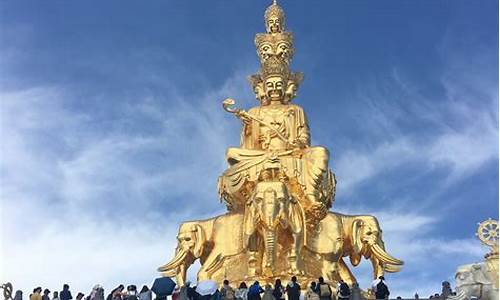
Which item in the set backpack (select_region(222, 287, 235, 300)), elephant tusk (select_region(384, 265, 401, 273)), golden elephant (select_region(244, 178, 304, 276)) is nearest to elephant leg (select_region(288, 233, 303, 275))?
golden elephant (select_region(244, 178, 304, 276))

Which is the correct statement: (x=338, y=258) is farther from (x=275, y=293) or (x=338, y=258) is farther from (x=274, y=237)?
(x=275, y=293)

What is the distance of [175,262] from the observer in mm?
15781

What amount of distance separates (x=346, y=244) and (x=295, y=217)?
1.38m

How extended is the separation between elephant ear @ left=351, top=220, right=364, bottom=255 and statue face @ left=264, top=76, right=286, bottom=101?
3.84 meters

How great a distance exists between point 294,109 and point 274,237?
158 inches

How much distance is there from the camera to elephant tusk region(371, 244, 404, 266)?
15375 millimetres

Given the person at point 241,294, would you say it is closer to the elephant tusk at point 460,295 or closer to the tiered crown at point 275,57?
the elephant tusk at point 460,295

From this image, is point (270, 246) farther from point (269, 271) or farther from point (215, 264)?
point (215, 264)

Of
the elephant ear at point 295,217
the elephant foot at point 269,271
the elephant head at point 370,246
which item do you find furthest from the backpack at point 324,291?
the elephant head at point 370,246

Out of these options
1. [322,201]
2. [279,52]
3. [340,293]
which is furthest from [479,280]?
[279,52]

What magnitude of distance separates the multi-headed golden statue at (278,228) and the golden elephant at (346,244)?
18 millimetres

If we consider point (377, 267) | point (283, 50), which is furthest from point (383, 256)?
point (283, 50)

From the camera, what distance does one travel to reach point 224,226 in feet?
53.4

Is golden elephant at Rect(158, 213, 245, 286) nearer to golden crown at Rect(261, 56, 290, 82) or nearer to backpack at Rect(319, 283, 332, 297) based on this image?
golden crown at Rect(261, 56, 290, 82)
